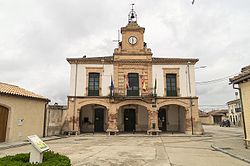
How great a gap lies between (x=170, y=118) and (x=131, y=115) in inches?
164

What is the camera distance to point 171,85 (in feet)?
74.9

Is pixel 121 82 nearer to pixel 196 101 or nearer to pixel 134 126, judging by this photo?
pixel 134 126

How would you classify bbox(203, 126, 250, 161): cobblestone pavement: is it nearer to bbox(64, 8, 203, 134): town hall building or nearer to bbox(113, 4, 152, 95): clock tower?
bbox(64, 8, 203, 134): town hall building

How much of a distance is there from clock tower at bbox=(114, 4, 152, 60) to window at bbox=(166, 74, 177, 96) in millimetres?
2779

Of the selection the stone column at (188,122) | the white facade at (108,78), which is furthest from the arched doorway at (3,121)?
the stone column at (188,122)

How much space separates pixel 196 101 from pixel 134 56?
7558mm

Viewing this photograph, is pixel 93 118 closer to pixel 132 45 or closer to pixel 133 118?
pixel 133 118

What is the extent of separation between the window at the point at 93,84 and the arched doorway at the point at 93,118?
1937mm

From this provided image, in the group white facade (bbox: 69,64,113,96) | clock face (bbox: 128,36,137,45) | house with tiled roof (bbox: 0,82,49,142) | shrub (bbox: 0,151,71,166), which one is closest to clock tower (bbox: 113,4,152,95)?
clock face (bbox: 128,36,137,45)

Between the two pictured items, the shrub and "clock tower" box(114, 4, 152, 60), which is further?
"clock tower" box(114, 4, 152, 60)

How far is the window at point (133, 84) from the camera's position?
2263cm

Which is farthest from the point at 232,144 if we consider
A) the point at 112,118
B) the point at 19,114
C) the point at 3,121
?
the point at 3,121

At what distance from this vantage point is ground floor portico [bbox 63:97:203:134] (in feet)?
71.6

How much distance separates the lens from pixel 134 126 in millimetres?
23750
